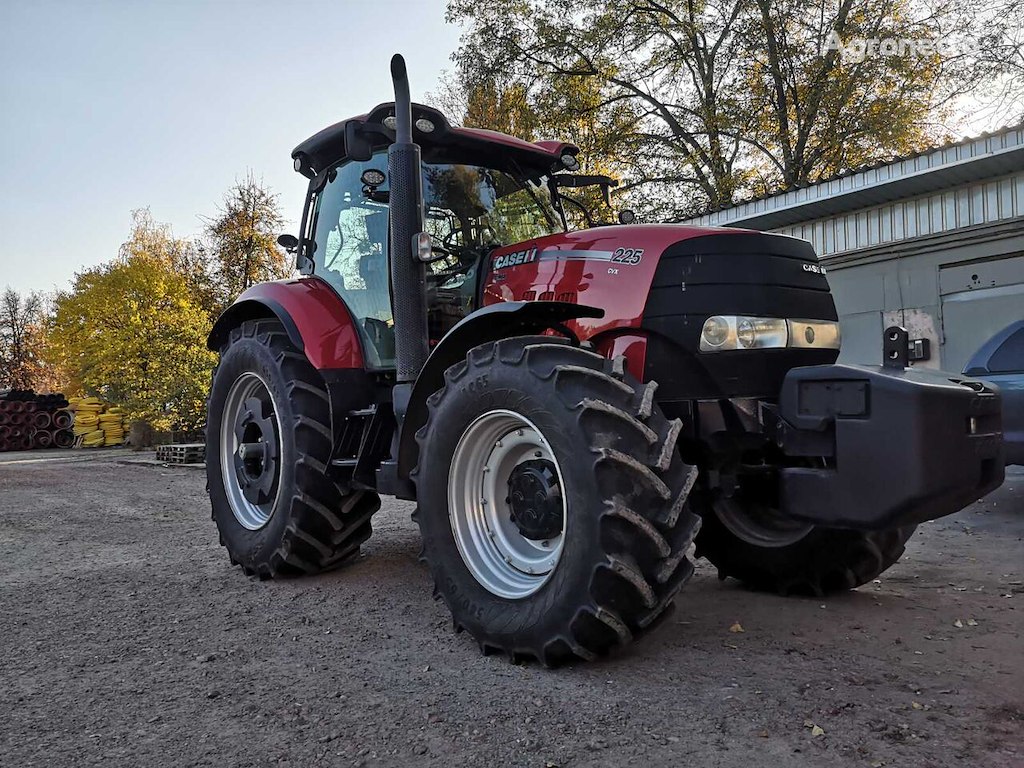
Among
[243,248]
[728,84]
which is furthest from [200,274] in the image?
[728,84]

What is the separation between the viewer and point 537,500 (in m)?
3.39

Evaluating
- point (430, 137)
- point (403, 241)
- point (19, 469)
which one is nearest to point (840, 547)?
point (403, 241)

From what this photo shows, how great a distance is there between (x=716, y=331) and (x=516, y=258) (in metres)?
1.21

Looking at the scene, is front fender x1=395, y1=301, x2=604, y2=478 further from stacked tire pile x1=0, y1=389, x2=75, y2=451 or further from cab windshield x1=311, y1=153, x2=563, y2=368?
stacked tire pile x1=0, y1=389, x2=75, y2=451

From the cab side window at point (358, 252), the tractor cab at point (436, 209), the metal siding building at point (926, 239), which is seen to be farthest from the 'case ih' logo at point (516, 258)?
the metal siding building at point (926, 239)

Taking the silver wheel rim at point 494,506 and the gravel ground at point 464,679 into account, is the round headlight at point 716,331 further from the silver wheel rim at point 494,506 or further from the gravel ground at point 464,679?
the gravel ground at point 464,679

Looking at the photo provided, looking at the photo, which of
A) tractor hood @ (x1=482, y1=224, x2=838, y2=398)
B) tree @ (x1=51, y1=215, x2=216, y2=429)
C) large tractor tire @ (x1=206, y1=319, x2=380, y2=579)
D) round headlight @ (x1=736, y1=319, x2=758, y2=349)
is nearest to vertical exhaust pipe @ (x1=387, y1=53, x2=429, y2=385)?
large tractor tire @ (x1=206, y1=319, x2=380, y2=579)

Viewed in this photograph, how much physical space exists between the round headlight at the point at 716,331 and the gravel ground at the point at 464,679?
127cm

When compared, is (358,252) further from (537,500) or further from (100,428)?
(100,428)

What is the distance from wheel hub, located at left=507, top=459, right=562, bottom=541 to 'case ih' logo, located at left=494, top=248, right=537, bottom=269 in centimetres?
115

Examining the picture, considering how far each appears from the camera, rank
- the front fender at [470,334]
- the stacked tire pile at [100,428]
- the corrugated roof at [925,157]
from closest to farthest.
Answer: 1. the front fender at [470,334]
2. the corrugated roof at [925,157]
3. the stacked tire pile at [100,428]

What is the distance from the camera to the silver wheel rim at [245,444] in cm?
495

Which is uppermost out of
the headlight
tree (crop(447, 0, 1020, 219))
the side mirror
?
tree (crop(447, 0, 1020, 219))

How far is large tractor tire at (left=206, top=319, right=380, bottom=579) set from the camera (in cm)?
457
